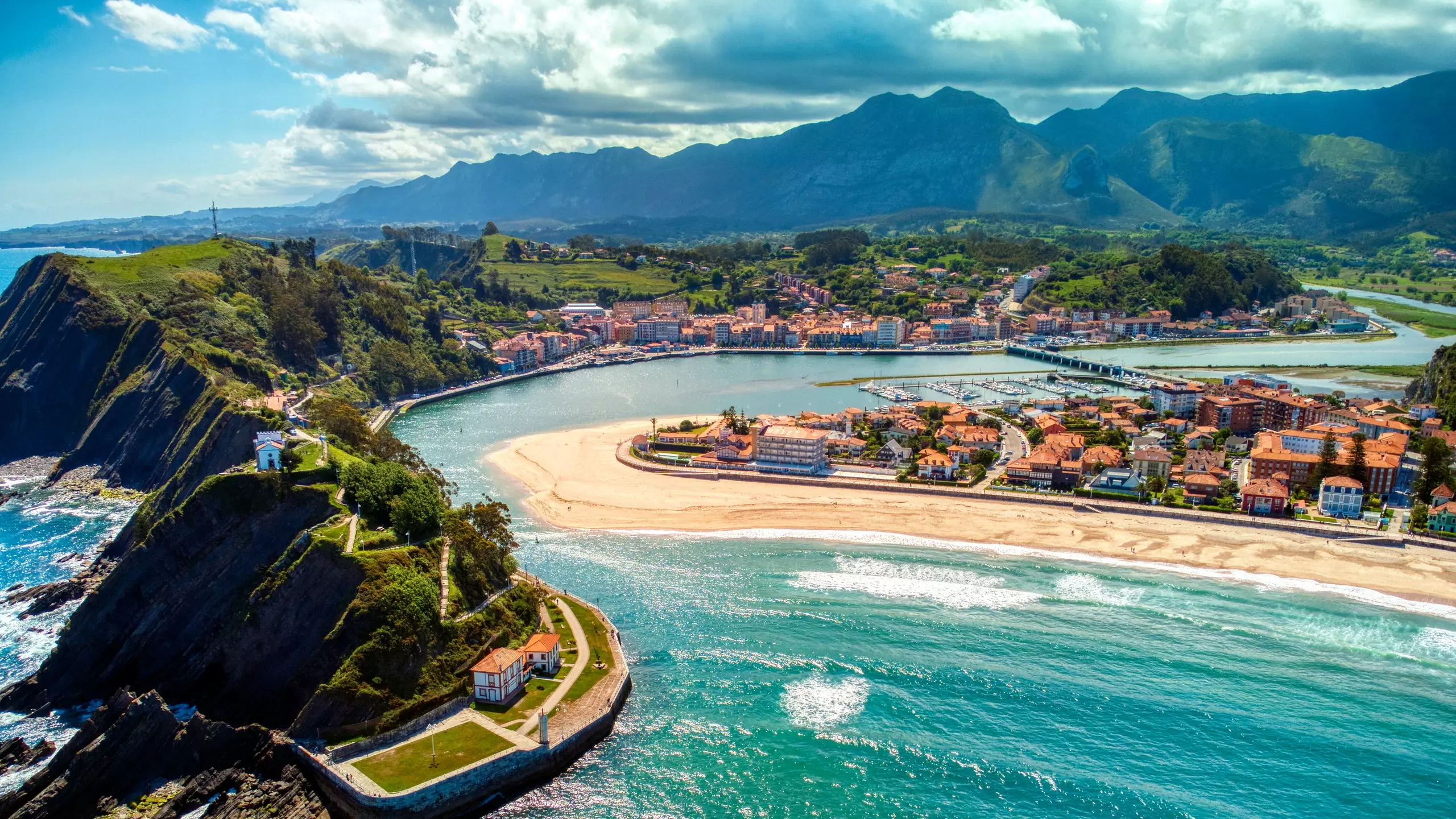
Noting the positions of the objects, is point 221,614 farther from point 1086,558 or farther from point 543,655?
point 1086,558

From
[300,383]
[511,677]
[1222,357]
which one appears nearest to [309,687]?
[511,677]

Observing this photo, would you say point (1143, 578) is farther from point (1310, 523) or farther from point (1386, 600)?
point (1310, 523)

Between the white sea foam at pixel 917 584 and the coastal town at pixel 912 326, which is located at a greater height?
the coastal town at pixel 912 326

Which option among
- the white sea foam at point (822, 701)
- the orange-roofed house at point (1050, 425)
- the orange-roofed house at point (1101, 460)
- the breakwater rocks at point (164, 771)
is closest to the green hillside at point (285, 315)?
the breakwater rocks at point (164, 771)

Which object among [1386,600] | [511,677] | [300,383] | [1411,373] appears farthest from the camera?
[1411,373]

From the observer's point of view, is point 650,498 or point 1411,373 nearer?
point 650,498

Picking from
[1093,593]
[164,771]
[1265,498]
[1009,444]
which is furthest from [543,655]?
[1009,444]

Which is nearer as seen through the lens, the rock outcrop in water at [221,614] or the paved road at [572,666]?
the paved road at [572,666]

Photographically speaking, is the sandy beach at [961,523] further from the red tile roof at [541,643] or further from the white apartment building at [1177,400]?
the white apartment building at [1177,400]
